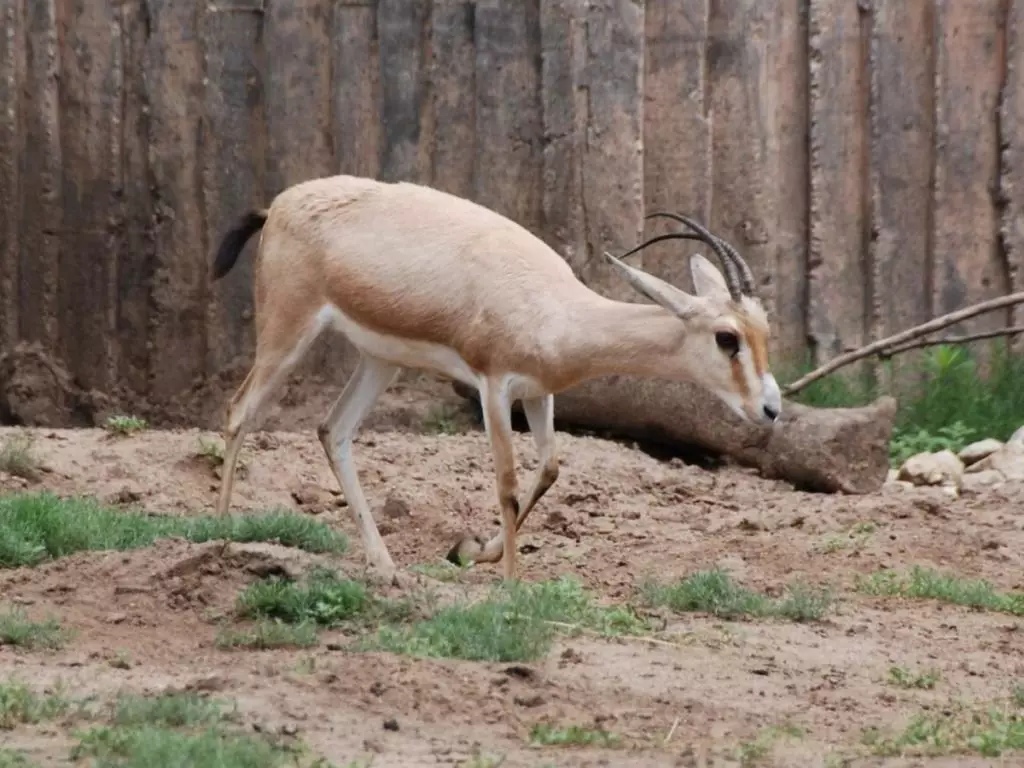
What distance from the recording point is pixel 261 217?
9.05m

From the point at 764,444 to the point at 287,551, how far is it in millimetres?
4179

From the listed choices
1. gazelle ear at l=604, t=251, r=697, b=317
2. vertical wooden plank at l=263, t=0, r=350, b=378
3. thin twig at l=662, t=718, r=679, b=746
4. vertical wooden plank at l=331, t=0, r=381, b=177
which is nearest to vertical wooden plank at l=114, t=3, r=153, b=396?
vertical wooden plank at l=263, t=0, r=350, b=378

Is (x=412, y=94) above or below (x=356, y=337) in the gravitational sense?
above

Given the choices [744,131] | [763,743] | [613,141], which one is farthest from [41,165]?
[763,743]

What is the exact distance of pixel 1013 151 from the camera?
11.2 metres

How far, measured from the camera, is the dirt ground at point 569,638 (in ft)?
17.3

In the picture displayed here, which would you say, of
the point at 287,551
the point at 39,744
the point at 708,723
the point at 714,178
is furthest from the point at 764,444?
the point at 39,744

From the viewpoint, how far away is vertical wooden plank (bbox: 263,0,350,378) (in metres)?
11.2

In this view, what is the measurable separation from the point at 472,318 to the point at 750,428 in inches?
123

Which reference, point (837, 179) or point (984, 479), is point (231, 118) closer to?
point (837, 179)

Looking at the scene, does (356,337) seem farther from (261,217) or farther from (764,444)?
(764,444)

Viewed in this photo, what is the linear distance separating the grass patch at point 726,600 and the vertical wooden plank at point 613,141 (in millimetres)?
3660

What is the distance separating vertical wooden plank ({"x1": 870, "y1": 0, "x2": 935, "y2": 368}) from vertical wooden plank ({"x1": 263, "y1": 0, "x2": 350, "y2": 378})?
327cm

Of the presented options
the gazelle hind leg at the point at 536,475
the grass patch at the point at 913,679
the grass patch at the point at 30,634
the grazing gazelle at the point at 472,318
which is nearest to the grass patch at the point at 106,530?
the grazing gazelle at the point at 472,318
